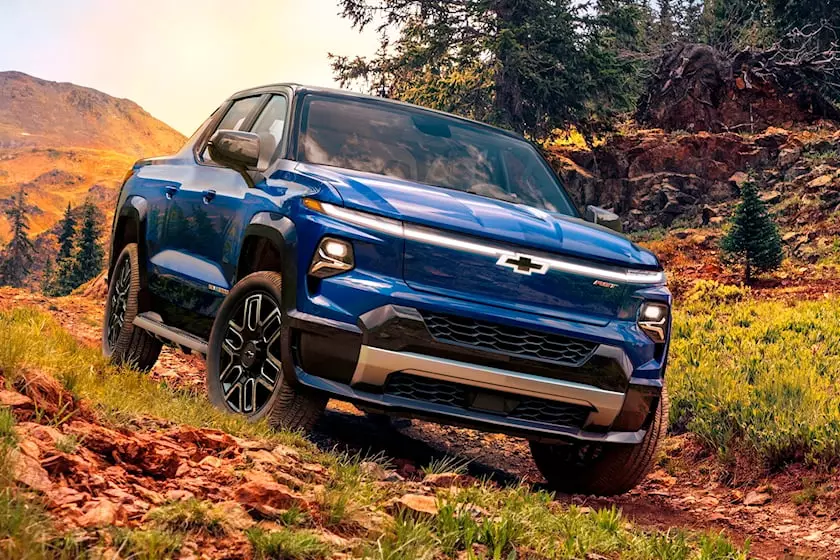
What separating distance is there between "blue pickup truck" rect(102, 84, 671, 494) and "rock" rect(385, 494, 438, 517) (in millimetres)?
855

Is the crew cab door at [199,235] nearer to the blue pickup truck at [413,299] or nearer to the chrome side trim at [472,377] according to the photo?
the blue pickup truck at [413,299]

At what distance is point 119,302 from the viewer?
722cm

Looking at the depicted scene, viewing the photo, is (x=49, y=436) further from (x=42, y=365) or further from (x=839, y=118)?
(x=839, y=118)

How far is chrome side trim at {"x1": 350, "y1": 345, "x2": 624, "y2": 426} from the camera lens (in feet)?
13.8

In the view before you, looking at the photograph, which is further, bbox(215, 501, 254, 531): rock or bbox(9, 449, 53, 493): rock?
bbox(215, 501, 254, 531): rock

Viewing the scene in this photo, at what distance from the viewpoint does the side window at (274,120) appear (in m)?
5.56

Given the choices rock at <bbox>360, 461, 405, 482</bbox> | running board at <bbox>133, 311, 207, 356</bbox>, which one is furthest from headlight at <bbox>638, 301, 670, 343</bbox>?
running board at <bbox>133, 311, 207, 356</bbox>

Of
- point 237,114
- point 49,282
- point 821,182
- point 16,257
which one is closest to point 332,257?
point 237,114

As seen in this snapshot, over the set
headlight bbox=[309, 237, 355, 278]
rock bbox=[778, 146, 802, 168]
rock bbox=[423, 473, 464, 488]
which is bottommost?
rock bbox=[423, 473, 464, 488]

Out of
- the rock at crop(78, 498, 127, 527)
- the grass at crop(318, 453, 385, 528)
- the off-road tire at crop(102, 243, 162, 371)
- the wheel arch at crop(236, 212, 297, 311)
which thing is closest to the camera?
the rock at crop(78, 498, 127, 527)

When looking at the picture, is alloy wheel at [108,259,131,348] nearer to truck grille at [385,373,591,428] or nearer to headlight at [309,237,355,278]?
headlight at [309,237,355,278]

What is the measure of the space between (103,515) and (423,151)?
3542mm

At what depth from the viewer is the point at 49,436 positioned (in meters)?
3.21

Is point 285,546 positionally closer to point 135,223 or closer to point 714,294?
point 135,223
